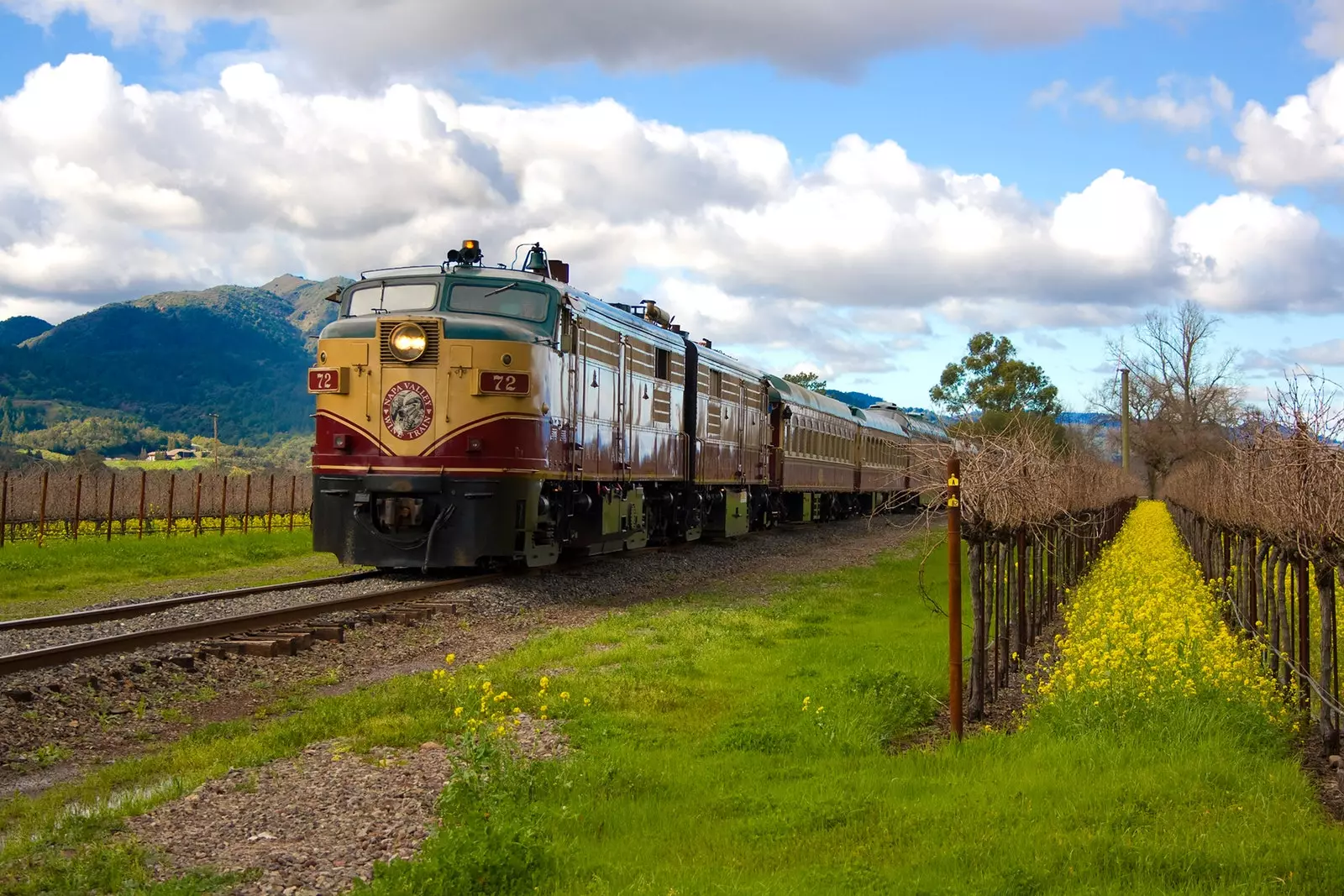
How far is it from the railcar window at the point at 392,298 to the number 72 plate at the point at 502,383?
1691 millimetres

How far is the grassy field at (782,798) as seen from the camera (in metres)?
5.80

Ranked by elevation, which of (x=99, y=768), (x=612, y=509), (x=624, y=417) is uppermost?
(x=624, y=417)

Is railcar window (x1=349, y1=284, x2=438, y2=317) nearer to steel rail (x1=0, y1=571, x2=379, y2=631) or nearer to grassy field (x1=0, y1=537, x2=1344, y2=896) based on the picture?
steel rail (x1=0, y1=571, x2=379, y2=631)

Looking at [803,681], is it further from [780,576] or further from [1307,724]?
[780,576]

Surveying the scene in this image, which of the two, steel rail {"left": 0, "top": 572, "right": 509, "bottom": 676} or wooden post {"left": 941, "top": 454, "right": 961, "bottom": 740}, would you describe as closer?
wooden post {"left": 941, "top": 454, "right": 961, "bottom": 740}

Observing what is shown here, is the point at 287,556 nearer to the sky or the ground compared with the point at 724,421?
nearer to the ground

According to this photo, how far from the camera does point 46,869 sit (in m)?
5.87

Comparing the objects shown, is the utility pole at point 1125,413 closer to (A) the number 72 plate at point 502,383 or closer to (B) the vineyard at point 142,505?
(B) the vineyard at point 142,505

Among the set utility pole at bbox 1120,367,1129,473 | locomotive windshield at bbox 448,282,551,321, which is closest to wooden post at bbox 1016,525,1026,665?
locomotive windshield at bbox 448,282,551,321

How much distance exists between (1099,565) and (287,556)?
1719 centimetres

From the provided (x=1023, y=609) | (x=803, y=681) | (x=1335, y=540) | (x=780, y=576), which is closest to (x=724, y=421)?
(x=780, y=576)

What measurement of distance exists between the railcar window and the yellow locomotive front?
0.06 m

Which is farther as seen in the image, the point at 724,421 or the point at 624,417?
the point at 724,421

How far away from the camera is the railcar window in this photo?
672 inches
